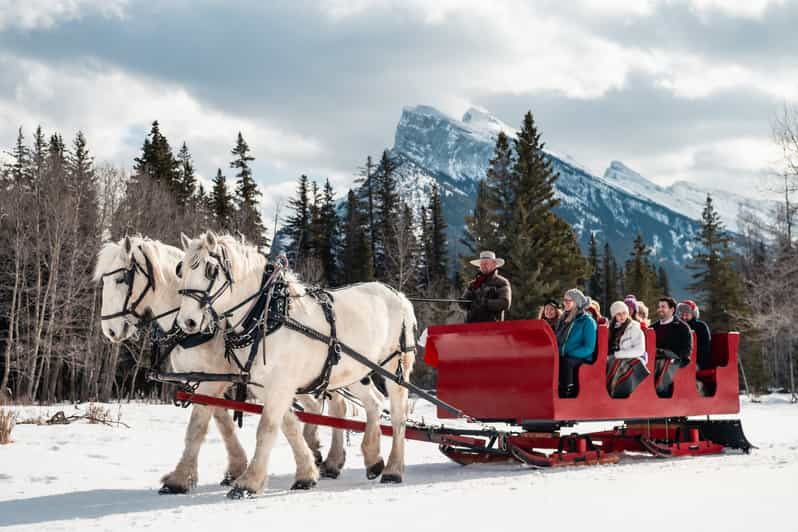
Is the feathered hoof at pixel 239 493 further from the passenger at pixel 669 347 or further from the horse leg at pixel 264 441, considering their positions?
the passenger at pixel 669 347

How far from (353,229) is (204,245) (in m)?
42.9

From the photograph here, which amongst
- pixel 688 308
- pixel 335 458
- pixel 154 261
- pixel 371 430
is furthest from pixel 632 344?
pixel 154 261

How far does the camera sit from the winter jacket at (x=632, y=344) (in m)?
9.16

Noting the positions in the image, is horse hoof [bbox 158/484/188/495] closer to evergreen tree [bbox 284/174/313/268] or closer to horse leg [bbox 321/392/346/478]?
horse leg [bbox 321/392/346/478]

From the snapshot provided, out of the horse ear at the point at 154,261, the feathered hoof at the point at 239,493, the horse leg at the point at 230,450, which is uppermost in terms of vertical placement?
the horse ear at the point at 154,261

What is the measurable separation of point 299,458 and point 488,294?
3209 millimetres

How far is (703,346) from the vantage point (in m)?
10.5

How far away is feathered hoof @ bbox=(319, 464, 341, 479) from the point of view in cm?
866

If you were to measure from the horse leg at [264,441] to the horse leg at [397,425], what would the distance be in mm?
1422

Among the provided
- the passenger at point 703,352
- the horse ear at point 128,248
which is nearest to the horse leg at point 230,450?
the horse ear at point 128,248

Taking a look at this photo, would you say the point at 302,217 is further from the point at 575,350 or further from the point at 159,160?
the point at 575,350

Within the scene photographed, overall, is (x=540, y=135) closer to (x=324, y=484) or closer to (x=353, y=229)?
(x=353, y=229)

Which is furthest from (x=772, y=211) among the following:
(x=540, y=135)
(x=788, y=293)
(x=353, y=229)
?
(x=353, y=229)

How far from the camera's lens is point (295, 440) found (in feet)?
24.5
